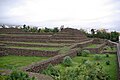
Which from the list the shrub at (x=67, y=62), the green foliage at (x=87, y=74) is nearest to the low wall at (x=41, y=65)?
the shrub at (x=67, y=62)

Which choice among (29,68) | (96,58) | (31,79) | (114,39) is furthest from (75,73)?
(114,39)

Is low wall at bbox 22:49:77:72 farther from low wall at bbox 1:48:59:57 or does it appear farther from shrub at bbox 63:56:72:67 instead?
low wall at bbox 1:48:59:57

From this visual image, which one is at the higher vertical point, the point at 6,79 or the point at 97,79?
the point at 6,79

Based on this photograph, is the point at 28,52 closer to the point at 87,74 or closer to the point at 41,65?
the point at 41,65

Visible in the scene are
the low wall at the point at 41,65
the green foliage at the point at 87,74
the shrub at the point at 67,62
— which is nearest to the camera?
the green foliage at the point at 87,74

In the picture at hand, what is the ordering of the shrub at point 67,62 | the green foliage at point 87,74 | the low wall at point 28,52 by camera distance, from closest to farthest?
the green foliage at point 87,74 < the shrub at point 67,62 < the low wall at point 28,52

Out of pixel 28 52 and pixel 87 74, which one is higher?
pixel 28 52

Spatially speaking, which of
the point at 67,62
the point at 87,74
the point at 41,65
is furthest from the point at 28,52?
the point at 87,74

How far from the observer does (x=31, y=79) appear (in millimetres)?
7734

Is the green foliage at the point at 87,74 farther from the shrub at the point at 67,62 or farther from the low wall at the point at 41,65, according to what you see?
the shrub at the point at 67,62

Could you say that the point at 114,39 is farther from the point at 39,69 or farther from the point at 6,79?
the point at 6,79

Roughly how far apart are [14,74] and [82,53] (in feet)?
44.3

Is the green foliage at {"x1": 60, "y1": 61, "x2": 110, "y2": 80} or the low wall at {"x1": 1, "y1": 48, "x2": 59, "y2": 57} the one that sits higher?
the low wall at {"x1": 1, "y1": 48, "x2": 59, "y2": 57}

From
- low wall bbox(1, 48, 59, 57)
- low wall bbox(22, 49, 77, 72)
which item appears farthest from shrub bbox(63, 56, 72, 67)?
low wall bbox(1, 48, 59, 57)
